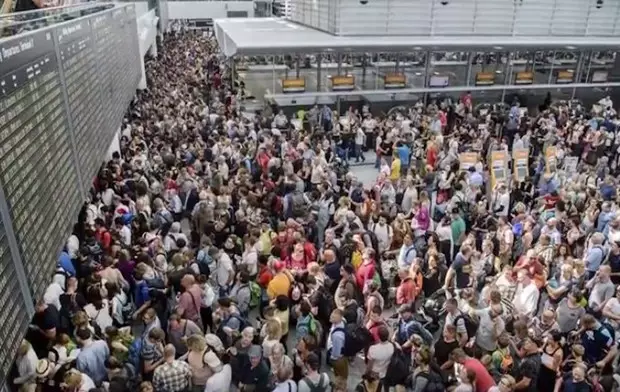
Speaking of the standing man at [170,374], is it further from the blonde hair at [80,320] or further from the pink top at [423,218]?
the pink top at [423,218]

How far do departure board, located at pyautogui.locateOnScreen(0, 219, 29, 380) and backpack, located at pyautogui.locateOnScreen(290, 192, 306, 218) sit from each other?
5.38 meters

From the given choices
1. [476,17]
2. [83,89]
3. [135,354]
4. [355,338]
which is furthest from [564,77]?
[135,354]

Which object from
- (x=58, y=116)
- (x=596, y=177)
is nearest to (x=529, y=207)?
(x=596, y=177)

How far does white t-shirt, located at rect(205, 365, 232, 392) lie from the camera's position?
495 centimetres

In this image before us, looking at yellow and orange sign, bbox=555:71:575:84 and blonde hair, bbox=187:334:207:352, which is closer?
blonde hair, bbox=187:334:207:352

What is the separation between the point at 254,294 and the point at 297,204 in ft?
8.96

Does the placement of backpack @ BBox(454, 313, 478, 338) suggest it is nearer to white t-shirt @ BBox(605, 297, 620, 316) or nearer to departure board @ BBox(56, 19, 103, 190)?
white t-shirt @ BBox(605, 297, 620, 316)

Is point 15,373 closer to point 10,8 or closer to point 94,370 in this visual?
point 94,370

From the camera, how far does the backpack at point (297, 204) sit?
9.09 m

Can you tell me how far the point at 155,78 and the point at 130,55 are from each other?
7.50m

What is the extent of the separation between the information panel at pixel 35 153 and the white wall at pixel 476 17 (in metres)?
15.2

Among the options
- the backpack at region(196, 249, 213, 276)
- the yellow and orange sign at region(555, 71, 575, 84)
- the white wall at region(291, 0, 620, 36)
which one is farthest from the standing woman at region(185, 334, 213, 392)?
the yellow and orange sign at region(555, 71, 575, 84)

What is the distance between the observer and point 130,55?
13562mm

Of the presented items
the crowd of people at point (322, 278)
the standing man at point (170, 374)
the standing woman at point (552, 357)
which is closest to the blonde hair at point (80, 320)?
the crowd of people at point (322, 278)
